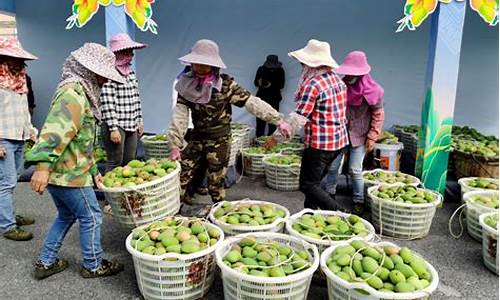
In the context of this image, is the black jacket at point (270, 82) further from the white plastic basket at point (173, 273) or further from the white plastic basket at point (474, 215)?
the white plastic basket at point (173, 273)

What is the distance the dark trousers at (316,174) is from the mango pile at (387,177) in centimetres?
88

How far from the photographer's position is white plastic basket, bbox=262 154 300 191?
4.73 meters

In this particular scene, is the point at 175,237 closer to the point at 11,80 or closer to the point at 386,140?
the point at 11,80

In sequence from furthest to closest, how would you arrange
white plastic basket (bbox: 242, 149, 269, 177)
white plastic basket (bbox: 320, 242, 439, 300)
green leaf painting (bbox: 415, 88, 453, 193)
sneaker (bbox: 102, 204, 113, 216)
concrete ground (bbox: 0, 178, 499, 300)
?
1. white plastic basket (bbox: 242, 149, 269, 177)
2. green leaf painting (bbox: 415, 88, 453, 193)
3. sneaker (bbox: 102, 204, 113, 216)
4. concrete ground (bbox: 0, 178, 499, 300)
5. white plastic basket (bbox: 320, 242, 439, 300)

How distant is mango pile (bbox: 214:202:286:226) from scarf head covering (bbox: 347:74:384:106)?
4.51ft

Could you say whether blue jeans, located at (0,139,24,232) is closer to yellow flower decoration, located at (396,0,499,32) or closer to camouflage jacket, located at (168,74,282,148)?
camouflage jacket, located at (168,74,282,148)

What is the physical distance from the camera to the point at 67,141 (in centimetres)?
228

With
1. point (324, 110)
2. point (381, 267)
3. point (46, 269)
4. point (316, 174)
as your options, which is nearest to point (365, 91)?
point (324, 110)

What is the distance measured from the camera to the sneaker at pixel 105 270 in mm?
2748

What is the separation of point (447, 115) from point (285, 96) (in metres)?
2.70

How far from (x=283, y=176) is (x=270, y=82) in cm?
187

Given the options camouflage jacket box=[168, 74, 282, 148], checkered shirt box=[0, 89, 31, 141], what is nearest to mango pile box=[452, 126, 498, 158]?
camouflage jacket box=[168, 74, 282, 148]

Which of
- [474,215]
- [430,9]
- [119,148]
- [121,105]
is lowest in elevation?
[474,215]

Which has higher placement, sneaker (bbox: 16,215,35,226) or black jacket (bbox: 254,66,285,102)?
black jacket (bbox: 254,66,285,102)
